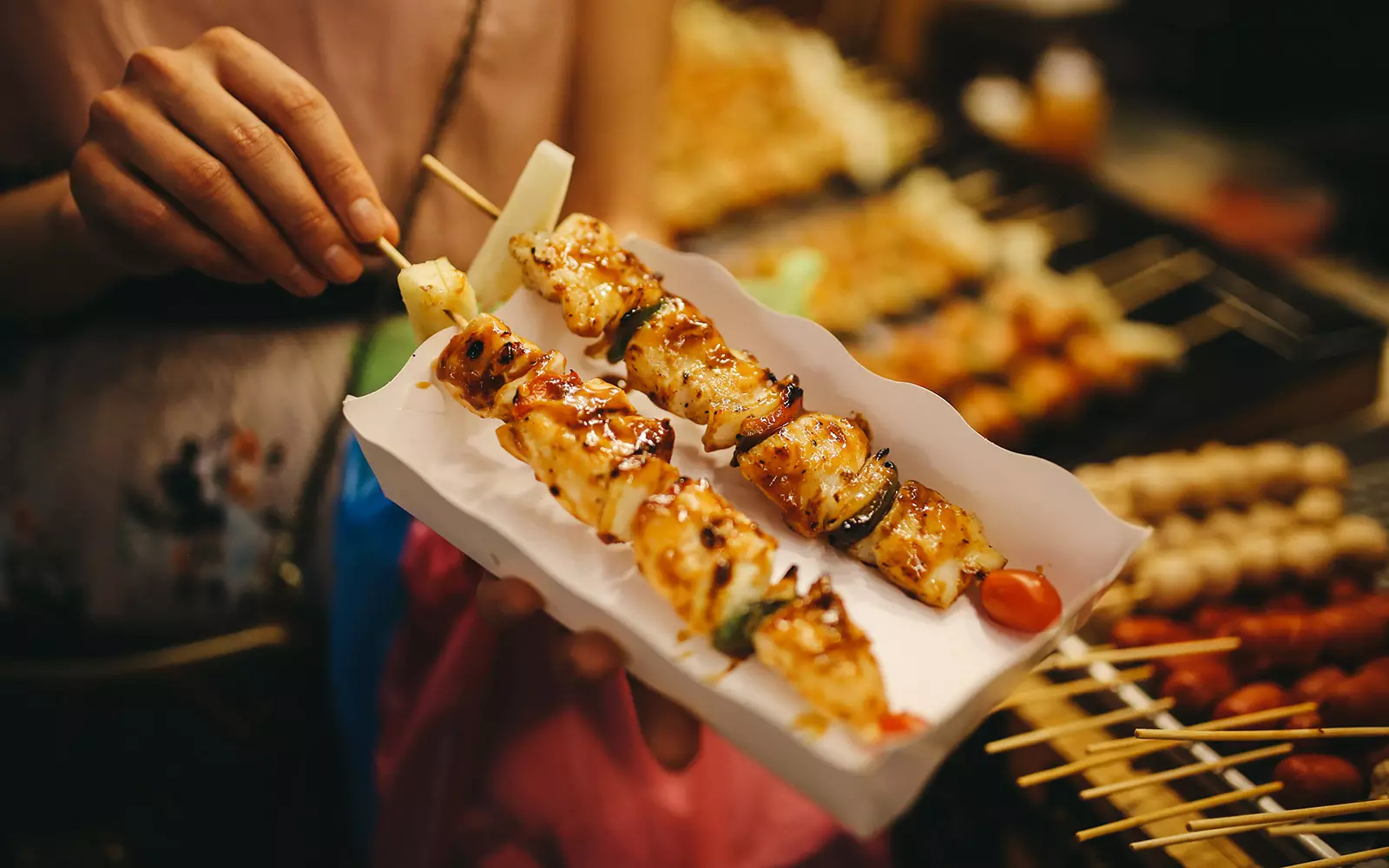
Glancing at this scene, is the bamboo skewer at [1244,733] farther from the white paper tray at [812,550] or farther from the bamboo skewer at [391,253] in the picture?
the bamboo skewer at [391,253]

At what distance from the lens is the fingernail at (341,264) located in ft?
5.29

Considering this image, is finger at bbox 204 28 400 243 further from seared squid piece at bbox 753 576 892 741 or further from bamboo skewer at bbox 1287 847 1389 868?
bamboo skewer at bbox 1287 847 1389 868

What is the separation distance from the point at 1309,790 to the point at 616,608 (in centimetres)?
154

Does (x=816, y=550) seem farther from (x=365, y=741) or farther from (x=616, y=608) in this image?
(x=365, y=741)

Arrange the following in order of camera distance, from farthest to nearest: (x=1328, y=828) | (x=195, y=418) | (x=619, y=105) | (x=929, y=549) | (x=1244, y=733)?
(x=619, y=105), (x=195, y=418), (x=1244, y=733), (x=1328, y=828), (x=929, y=549)

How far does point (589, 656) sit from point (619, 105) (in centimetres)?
189

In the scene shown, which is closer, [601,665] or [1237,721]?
[601,665]

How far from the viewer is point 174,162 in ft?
4.79

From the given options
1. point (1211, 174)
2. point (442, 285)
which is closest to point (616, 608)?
point (442, 285)

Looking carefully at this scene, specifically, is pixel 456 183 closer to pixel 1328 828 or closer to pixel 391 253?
pixel 391 253

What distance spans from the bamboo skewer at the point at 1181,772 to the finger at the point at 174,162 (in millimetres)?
1954

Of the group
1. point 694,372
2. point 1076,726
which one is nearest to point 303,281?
point 694,372

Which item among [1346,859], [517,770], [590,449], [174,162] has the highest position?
Answer: [174,162]

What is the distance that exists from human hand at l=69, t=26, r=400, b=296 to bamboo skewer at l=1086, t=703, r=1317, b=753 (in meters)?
1.81
